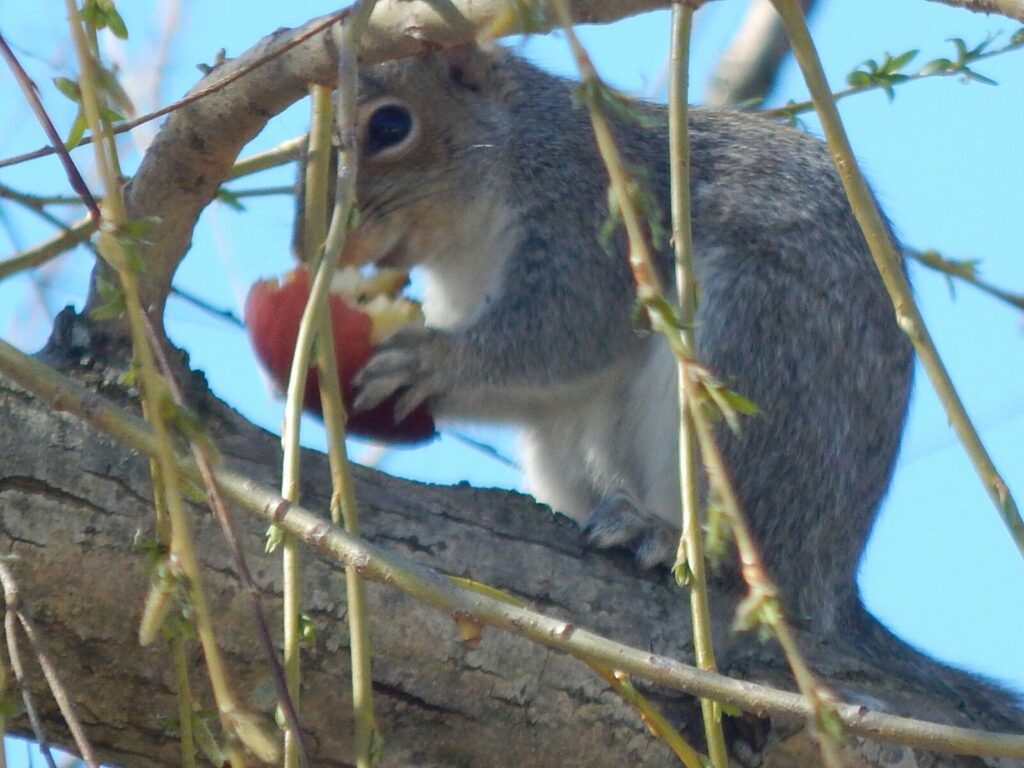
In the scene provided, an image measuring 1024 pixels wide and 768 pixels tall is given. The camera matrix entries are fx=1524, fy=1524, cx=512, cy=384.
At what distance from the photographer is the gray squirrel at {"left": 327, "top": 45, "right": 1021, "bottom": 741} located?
3.68m

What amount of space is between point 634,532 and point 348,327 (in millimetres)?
844

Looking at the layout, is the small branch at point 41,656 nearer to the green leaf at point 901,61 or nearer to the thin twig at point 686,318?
the thin twig at point 686,318

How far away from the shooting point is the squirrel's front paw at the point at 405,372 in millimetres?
3564

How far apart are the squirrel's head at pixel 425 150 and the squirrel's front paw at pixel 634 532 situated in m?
1.11

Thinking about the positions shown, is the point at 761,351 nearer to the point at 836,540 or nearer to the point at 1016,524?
the point at 836,540

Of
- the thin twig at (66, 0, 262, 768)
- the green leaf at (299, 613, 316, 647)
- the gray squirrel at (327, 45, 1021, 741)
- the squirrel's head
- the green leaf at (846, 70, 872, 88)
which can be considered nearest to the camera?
the thin twig at (66, 0, 262, 768)

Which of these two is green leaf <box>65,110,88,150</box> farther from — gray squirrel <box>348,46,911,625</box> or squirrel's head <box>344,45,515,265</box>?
squirrel's head <box>344,45,515,265</box>

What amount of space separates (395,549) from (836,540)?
1.42 meters

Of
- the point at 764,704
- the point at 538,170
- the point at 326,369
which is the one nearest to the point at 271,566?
the point at 326,369

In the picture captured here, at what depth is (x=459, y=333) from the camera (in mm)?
3982

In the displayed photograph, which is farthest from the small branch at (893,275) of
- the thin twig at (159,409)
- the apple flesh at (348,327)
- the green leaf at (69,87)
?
the apple flesh at (348,327)

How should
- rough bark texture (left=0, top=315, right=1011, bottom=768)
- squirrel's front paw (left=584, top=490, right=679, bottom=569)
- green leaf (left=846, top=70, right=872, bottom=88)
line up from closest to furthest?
rough bark texture (left=0, top=315, right=1011, bottom=768) < green leaf (left=846, top=70, right=872, bottom=88) < squirrel's front paw (left=584, top=490, right=679, bottom=569)

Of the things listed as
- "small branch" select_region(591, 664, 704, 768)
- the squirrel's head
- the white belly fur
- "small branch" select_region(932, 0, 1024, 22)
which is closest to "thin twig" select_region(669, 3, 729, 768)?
"small branch" select_region(591, 664, 704, 768)

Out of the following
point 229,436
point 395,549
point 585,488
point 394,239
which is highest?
point 394,239
